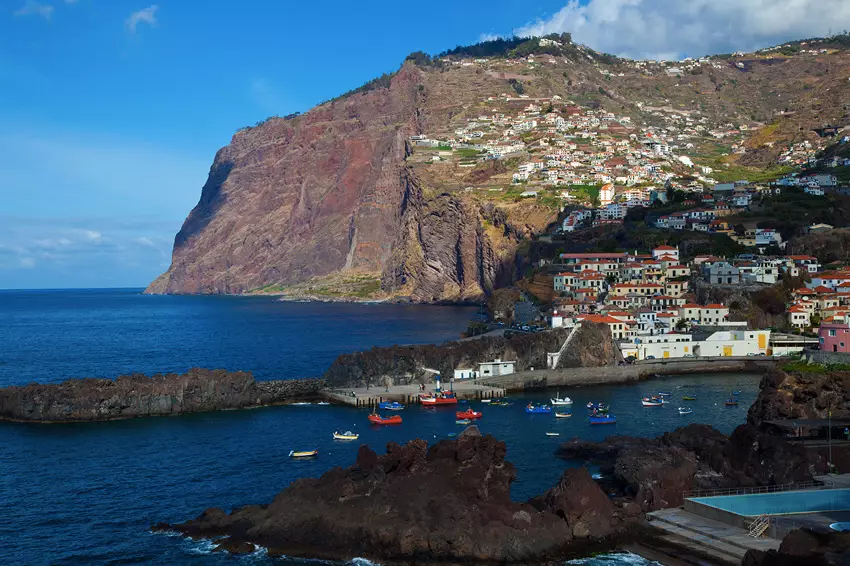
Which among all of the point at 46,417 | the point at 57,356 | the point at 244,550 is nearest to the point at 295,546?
the point at 244,550

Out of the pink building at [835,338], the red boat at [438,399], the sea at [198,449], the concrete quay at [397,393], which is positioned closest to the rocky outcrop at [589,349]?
the sea at [198,449]

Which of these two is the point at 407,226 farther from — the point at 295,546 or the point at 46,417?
the point at 295,546

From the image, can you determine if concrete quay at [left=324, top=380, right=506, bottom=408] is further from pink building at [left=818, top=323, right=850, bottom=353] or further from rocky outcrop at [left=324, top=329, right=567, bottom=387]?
pink building at [left=818, top=323, right=850, bottom=353]

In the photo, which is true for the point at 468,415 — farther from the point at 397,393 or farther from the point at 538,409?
the point at 397,393

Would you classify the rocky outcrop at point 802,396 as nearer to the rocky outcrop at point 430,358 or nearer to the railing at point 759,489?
the railing at point 759,489

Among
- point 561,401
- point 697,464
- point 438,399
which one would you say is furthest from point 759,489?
point 438,399

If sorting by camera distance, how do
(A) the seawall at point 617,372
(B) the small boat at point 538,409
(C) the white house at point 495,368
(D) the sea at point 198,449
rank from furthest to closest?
(C) the white house at point 495,368 < (A) the seawall at point 617,372 < (B) the small boat at point 538,409 < (D) the sea at point 198,449
